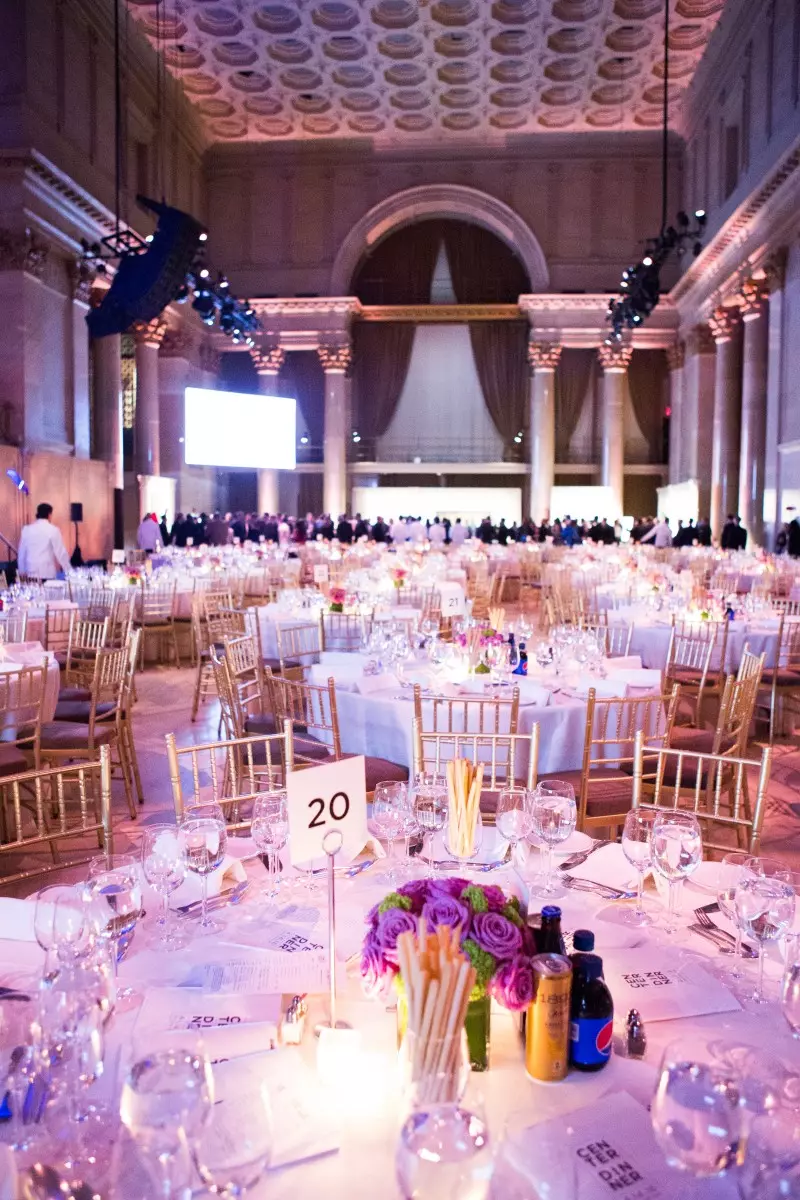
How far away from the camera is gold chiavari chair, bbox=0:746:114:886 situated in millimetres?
2693

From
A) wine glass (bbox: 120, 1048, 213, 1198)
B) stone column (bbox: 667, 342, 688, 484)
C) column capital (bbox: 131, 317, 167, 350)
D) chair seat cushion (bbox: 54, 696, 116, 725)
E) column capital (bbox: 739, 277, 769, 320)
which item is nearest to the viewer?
wine glass (bbox: 120, 1048, 213, 1198)

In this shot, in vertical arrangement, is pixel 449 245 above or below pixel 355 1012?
above

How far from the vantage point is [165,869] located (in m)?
2.05

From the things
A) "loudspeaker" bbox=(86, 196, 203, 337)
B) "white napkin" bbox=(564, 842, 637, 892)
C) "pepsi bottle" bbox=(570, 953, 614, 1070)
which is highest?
"loudspeaker" bbox=(86, 196, 203, 337)

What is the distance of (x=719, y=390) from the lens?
69.3ft

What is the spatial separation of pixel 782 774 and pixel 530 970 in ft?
17.3

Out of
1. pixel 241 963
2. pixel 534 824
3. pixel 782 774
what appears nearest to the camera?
pixel 241 963

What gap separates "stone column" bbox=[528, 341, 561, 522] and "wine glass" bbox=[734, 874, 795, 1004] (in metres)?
23.8

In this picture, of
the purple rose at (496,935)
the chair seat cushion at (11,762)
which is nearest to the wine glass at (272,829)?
the purple rose at (496,935)

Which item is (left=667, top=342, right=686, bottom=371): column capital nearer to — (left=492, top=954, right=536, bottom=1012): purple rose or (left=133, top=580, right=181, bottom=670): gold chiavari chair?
(left=133, top=580, right=181, bottom=670): gold chiavari chair

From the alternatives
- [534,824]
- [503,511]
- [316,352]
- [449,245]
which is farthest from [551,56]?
[534,824]

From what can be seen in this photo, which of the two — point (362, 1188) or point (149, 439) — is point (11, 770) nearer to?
point (362, 1188)

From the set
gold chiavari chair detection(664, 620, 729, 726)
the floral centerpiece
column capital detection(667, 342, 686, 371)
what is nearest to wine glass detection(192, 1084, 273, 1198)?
the floral centerpiece

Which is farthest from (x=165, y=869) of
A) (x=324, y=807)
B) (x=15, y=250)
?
(x=15, y=250)
